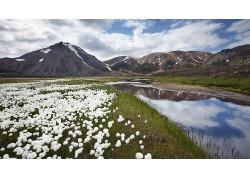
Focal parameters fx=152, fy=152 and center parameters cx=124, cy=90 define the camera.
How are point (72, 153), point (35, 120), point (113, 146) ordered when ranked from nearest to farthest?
point (72, 153), point (113, 146), point (35, 120)

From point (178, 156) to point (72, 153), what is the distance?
3.92 meters

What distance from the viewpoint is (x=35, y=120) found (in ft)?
26.2

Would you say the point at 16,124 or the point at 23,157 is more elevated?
the point at 16,124

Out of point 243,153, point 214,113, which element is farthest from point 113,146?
point 214,113

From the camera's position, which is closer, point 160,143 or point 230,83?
point 160,143

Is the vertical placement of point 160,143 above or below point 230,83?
below

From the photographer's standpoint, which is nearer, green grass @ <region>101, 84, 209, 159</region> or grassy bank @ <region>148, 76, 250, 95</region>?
green grass @ <region>101, 84, 209, 159</region>

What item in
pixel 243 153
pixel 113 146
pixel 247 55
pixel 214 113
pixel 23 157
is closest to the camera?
pixel 23 157

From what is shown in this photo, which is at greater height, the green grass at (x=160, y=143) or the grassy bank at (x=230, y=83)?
the grassy bank at (x=230, y=83)

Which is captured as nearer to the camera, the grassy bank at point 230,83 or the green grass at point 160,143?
the green grass at point 160,143

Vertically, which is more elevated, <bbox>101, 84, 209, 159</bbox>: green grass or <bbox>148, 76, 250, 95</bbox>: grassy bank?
<bbox>148, 76, 250, 95</bbox>: grassy bank

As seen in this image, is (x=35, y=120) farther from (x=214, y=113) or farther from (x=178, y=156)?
(x=214, y=113)

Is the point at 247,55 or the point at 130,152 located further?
the point at 247,55
